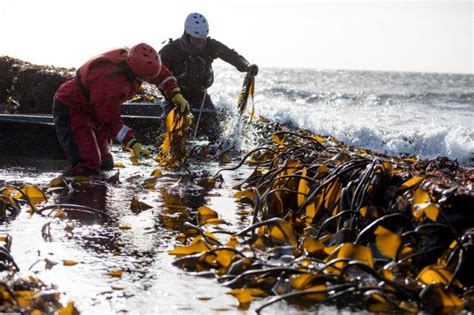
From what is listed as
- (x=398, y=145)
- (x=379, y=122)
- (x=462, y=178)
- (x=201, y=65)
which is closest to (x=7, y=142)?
(x=201, y=65)

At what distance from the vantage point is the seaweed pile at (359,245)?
3.34 m

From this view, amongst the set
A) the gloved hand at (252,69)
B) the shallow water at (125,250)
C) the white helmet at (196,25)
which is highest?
the white helmet at (196,25)

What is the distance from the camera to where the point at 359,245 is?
3588mm

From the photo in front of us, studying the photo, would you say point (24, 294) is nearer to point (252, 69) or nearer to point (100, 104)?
point (100, 104)

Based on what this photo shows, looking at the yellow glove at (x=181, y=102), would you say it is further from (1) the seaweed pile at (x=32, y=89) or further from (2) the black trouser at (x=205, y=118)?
(1) the seaweed pile at (x=32, y=89)

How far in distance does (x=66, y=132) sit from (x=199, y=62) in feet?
9.05

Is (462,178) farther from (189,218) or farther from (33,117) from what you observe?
(33,117)

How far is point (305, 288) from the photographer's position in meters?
3.41

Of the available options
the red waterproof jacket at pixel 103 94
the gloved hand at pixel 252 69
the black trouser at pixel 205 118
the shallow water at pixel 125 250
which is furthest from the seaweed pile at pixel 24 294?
the black trouser at pixel 205 118

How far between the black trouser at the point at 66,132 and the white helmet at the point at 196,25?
8.24ft

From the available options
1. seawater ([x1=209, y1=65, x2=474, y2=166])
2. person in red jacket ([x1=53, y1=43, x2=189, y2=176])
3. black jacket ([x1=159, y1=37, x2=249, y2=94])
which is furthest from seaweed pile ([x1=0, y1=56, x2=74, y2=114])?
person in red jacket ([x1=53, y1=43, x2=189, y2=176])

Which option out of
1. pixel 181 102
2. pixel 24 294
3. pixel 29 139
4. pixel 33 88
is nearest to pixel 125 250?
pixel 24 294

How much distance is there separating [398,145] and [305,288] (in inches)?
422

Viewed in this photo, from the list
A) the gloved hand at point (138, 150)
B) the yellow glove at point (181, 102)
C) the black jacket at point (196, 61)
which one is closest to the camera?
the gloved hand at point (138, 150)
